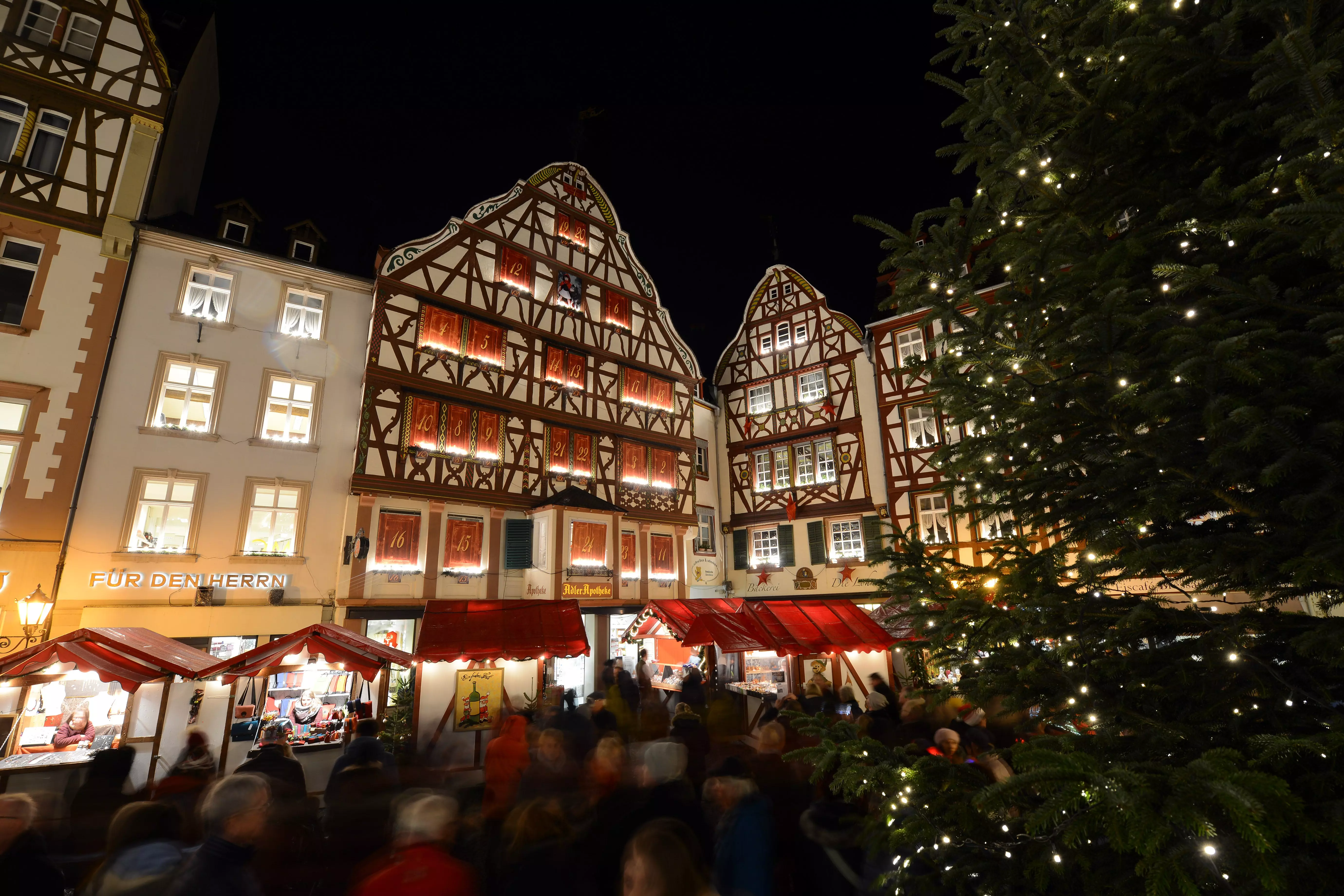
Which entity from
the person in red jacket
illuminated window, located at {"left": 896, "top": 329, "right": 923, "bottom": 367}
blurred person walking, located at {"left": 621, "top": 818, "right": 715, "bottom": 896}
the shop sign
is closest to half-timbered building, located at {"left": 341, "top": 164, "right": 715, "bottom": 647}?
the shop sign

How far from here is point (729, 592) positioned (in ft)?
75.5

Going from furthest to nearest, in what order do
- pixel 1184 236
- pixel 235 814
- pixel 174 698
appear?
1. pixel 174 698
2. pixel 1184 236
3. pixel 235 814

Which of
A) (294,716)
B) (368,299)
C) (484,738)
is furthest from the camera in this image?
(368,299)

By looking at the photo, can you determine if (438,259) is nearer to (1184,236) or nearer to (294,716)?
(294,716)

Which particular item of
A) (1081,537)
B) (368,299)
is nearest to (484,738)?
(368,299)

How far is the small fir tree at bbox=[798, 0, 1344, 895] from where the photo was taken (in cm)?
254

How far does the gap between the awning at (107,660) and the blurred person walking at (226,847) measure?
21.1 feet

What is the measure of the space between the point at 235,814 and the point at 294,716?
11526 millimetres

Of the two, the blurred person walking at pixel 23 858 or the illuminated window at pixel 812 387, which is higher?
the illuminated window at pixel 812 387

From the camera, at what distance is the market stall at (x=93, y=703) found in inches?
321

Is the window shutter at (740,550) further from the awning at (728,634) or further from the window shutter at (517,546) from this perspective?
the window shutter at (517,546)

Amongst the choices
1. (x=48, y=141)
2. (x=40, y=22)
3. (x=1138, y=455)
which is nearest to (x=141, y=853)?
(x=1138, y=455)

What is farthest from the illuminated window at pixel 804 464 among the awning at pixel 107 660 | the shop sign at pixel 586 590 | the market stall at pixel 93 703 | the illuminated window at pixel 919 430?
the awning at pixel 107 660

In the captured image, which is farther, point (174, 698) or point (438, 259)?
point (438, 259)
